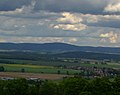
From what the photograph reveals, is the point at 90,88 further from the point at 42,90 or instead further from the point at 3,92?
the point at 3,92

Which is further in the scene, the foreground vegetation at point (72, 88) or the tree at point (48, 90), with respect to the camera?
the tree at point (48, 90)

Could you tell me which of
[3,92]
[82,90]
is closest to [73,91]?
[82,90]

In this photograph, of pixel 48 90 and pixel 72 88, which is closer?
pixel 72 88

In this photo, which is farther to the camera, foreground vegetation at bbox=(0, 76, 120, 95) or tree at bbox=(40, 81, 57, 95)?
tree at bbox=(40, 81, 57, 95)

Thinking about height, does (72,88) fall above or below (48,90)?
above

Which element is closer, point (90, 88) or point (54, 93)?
point (90, 88)

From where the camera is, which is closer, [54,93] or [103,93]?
[103,93]

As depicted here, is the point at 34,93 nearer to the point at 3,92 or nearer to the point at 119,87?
the point at 3,92

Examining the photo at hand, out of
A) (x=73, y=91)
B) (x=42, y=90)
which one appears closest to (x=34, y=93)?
(x=42, y=90)

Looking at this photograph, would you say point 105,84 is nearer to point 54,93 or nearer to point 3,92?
point 54,93
